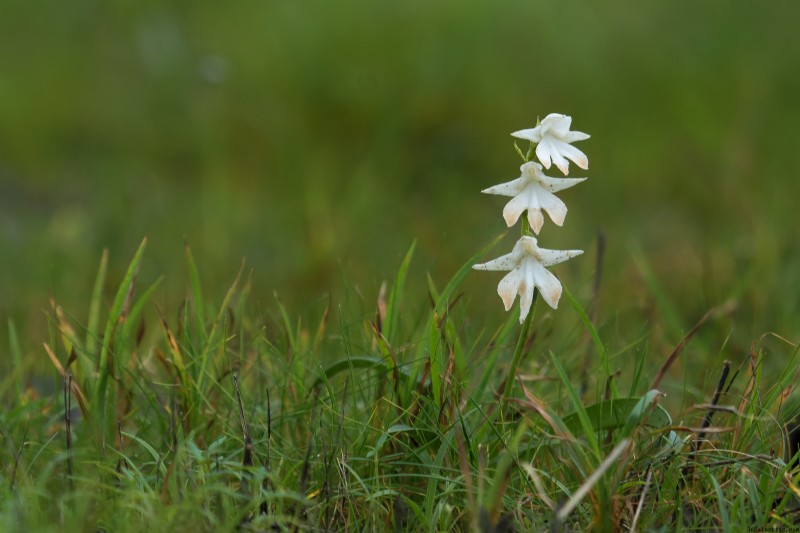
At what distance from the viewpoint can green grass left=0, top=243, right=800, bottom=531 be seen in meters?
1.64

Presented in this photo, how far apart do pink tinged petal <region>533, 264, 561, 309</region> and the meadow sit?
13 cm

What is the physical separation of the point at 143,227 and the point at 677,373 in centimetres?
241

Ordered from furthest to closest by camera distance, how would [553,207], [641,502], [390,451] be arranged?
[390,451] < [553,207] < [641,502]

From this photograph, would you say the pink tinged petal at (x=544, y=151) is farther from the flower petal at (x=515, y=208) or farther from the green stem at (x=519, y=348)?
the green stem at (x=519, y=348)

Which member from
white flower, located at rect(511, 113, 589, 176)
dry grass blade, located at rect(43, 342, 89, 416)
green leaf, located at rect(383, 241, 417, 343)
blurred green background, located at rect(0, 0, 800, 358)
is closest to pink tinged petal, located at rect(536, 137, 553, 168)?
white flower, located at rect(511, 113, 589, 176)

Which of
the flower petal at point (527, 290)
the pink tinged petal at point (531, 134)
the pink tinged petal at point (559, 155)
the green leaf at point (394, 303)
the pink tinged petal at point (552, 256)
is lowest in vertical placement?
the green leaf at point (394, 303)

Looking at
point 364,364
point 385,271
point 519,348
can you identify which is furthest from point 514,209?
point 385,271

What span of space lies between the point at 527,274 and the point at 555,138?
9.2 inches

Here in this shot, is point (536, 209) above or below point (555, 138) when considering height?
→ below

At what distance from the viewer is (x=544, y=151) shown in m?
1.65

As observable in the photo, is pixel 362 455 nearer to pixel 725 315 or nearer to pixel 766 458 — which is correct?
pixel 766 458

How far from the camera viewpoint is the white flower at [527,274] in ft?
5.50

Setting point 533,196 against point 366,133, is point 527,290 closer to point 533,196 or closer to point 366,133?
point 533,196

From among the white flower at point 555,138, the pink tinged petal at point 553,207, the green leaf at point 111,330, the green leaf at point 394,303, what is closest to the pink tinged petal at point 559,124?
the white flower at point 555,138
